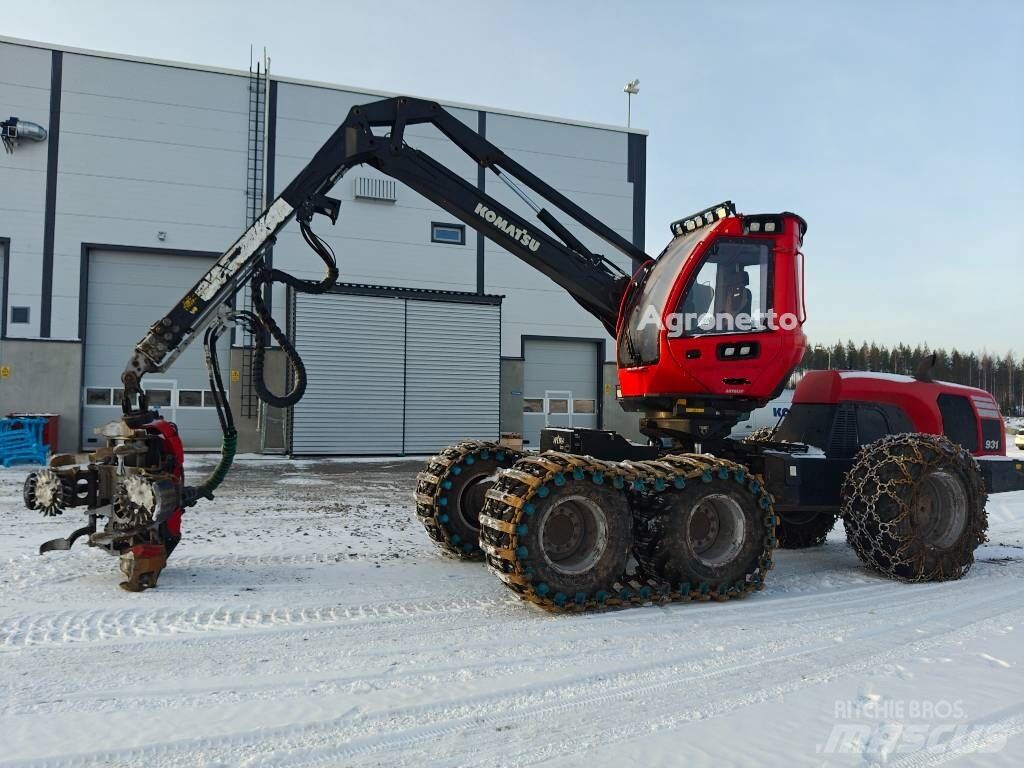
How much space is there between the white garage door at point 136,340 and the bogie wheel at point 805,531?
1651cm

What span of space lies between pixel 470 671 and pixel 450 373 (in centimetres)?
1803

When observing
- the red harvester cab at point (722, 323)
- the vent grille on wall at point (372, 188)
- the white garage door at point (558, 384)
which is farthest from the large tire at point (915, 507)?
the vent grille on wall at point (372, 188)

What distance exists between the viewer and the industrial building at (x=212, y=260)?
20.2m

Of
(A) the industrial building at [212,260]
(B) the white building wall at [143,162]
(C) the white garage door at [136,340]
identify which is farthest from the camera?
(C) the white garage door at [136,340]

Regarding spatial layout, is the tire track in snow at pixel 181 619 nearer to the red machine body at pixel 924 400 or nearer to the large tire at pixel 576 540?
the large tire at pixel 576 540

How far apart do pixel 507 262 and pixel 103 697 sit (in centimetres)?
2138

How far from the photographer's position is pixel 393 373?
21.6 meters

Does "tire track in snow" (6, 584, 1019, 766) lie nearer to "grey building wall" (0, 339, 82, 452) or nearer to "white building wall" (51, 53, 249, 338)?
"grey building wall" (0, 339, 82, 452)

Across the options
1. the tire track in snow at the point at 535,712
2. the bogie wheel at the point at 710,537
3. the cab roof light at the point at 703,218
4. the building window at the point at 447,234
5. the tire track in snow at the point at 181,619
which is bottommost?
the tire track in snow at the point at 535,712

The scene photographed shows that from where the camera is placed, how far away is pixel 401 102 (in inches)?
276

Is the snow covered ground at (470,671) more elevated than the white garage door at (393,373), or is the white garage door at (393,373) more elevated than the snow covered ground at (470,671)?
the white garage door at (393,373)

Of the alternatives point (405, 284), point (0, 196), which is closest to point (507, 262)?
point (405, 284)

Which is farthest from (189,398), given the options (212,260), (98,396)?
Answer: (212,260)

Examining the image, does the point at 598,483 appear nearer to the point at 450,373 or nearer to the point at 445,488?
the point at 445,488
